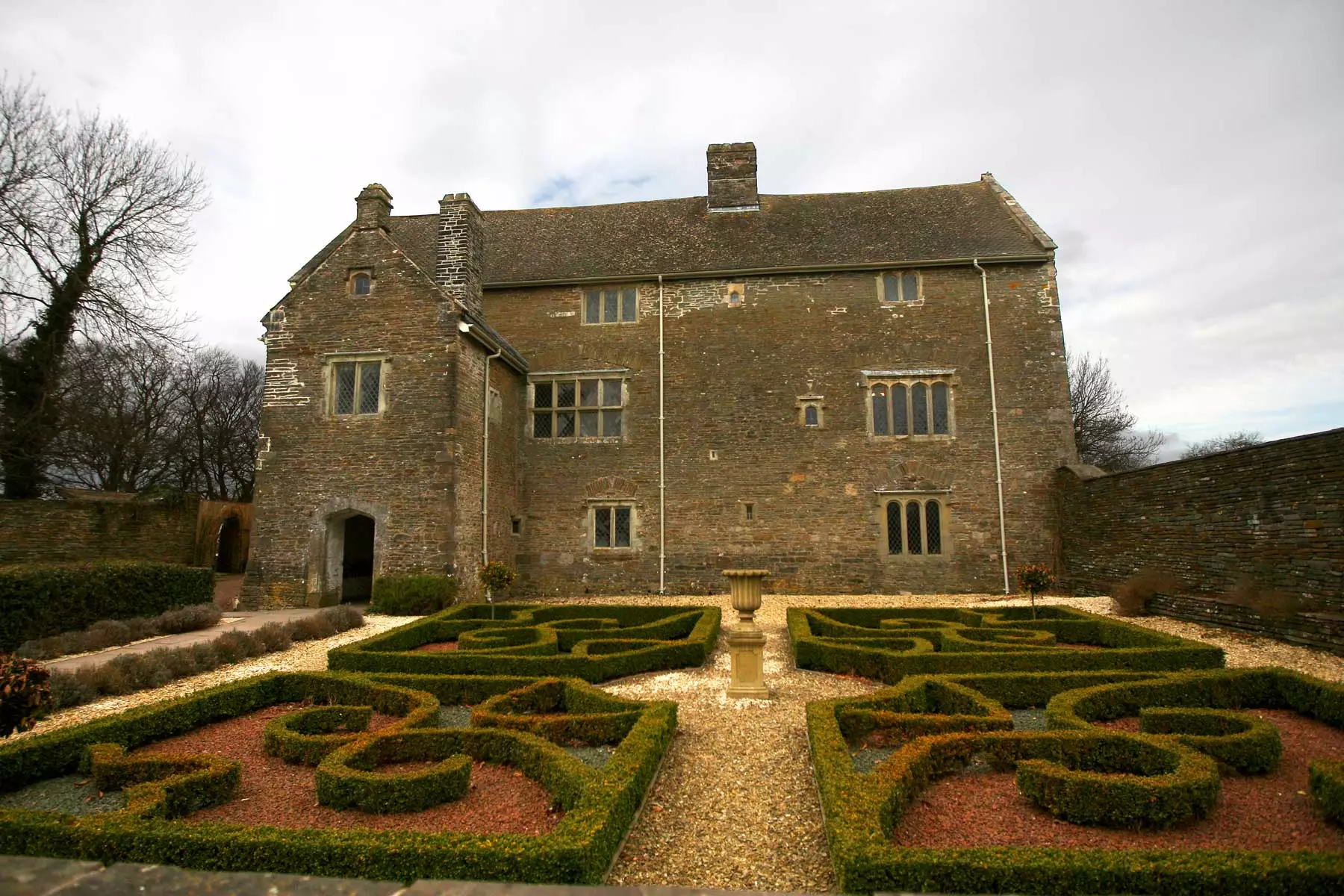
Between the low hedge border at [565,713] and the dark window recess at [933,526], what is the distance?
43.1 feet

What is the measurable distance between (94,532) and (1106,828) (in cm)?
2187

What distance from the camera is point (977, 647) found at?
9.73 meters

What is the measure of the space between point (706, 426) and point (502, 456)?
220 inches

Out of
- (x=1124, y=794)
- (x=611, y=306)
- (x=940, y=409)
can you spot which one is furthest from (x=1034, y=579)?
(x=611, y=306)

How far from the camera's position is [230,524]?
98.4ft

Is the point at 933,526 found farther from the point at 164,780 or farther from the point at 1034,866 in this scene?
the point at 164,780

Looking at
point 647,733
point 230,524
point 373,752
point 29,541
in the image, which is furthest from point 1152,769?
point 230,524

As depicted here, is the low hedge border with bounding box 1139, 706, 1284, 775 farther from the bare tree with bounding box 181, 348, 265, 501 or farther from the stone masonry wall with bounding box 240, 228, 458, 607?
the bare tree with bounding box 181, 348, 265, 501

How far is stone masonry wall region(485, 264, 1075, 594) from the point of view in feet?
60.4

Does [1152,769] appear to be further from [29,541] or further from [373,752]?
[29,541]

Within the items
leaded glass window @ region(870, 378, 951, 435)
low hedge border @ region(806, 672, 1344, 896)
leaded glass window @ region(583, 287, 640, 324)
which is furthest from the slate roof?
low hedge border @ region(806, 672, 1344, 896)

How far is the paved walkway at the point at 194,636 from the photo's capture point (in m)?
10.1

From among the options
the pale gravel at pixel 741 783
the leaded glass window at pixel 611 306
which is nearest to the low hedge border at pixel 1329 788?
the pale gravel at pixel 741 783

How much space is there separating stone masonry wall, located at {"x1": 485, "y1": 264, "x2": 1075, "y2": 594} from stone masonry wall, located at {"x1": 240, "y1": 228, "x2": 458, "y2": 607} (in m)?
4.36
